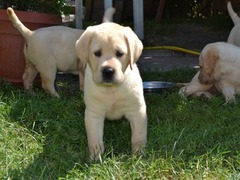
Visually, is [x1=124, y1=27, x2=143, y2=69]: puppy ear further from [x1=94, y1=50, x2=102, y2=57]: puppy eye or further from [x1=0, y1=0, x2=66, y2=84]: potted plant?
[x1=0, y1=0, x2=66, y2=84]: potted plant

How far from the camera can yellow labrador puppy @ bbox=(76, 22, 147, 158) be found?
2943 mm

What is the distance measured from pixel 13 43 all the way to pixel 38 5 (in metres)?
0.64

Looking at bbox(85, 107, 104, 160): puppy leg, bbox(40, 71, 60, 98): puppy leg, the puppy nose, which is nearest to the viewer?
the puppy nose

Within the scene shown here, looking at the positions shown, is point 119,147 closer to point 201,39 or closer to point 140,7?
point 140,7

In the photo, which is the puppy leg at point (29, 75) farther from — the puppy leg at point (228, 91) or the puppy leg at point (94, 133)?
the puppy leg at point (228, 91)

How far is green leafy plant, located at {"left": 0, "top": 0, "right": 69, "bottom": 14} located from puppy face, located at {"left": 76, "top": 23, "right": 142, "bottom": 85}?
88.5 inches

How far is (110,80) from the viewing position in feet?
9.64

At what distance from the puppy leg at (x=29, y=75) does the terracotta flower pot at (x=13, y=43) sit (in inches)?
5.6

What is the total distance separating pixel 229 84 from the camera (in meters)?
4.39

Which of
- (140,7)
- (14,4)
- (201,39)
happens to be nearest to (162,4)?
(201,39)

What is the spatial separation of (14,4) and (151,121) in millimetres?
2278

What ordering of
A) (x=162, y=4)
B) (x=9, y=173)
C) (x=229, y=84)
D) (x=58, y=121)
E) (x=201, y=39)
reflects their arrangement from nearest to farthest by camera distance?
(x=9, y=173) < (x=58, y=121) < (x=229, y=84) < (x=201, y=39) < (x=162, y=4)

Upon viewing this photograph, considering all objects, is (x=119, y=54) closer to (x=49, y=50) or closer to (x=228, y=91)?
(x=49, y=50)

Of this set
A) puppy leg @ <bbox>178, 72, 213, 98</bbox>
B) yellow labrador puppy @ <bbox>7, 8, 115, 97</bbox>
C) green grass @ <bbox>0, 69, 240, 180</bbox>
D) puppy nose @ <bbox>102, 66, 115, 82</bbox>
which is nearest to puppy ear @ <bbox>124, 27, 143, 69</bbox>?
puppy nose @ <bbox>102, 66, 115, 82</bbox>
